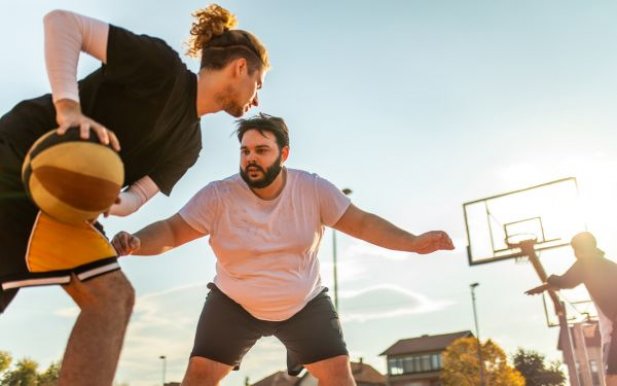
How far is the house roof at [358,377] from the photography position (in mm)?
50875

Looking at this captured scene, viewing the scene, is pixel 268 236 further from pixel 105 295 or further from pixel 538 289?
pixel 538 289

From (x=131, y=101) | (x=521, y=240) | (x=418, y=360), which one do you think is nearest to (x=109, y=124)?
(x=131, y=101)

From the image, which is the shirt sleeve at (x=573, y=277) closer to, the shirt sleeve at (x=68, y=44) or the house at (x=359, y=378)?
the shirt sleeve at (x=68, y=44)

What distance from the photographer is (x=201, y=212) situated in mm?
4621

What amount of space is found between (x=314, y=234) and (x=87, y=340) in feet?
8.08

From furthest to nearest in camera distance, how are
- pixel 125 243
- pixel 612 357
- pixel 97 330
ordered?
pixel 612 357 < pixel 125 243 < pixel 97 330

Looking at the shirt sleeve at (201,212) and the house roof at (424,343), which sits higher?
the house roof at (424,343)

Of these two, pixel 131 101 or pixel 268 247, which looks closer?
pixel 131 101

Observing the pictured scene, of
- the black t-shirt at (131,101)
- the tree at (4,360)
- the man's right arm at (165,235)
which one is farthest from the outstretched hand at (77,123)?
the tree at (4,360)

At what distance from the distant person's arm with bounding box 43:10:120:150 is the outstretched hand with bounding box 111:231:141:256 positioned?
102 centimetres

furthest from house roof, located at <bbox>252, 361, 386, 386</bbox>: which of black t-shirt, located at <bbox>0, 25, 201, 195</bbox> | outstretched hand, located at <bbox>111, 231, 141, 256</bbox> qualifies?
black t-shirt, located at <bbox>0, 25, 201, 195</bbox>

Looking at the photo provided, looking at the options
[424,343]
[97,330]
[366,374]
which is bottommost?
[97,330]

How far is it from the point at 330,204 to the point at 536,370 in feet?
238

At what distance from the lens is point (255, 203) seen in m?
4.64
